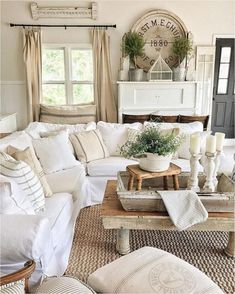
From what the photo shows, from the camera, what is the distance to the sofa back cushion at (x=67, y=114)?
185 inches

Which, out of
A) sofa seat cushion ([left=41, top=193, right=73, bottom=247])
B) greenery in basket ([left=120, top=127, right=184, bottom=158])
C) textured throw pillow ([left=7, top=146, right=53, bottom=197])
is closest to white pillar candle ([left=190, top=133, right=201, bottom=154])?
greenery in basket ([left=120, top=127, right=184, bottom=158])

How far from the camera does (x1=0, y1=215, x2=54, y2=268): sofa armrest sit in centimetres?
137

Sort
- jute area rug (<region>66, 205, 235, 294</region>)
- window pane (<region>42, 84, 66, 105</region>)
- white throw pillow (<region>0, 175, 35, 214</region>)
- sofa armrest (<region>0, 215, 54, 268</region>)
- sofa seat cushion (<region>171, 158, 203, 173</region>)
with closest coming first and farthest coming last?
sofa armrest (<region>0, 215, 54, 268</region>) < white throw pillow (<region>0, 175, 35, 214</region>) < jute area rug (<region>66, 205, 235, 294</region>) < sofa seat cushion (<region>171, 158, 203, 173</region>) < window pane (<region>42, 84, 66, 105</region>)

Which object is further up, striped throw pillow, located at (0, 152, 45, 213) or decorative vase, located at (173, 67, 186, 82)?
decorative vase, located at (173, 67, 186, 82)

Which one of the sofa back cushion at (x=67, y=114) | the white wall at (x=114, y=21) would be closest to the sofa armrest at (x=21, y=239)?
the sofa back cushion at (x=67, y=114)

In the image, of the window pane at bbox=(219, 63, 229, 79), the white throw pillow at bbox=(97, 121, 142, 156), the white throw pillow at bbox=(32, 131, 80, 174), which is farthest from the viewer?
the window pane at bbox=(219, 63, 229, 79)

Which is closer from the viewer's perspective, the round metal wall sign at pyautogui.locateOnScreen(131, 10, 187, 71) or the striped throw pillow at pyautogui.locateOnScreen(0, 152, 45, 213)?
the striped throw pillow at pyautogui.locateOnScreen(0, 152, 45, 213)

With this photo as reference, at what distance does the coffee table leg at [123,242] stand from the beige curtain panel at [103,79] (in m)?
3.28

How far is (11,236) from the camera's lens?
4.54ft

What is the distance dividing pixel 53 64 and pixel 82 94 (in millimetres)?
770

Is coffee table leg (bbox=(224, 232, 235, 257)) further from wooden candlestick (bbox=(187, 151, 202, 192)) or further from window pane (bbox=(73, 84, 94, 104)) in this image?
window pane (bbox=(73, 84, 94, 104))

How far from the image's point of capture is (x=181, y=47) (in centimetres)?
489

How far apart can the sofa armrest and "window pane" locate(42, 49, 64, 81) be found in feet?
13.7

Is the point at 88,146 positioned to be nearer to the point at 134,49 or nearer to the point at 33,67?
the point at 134,49
